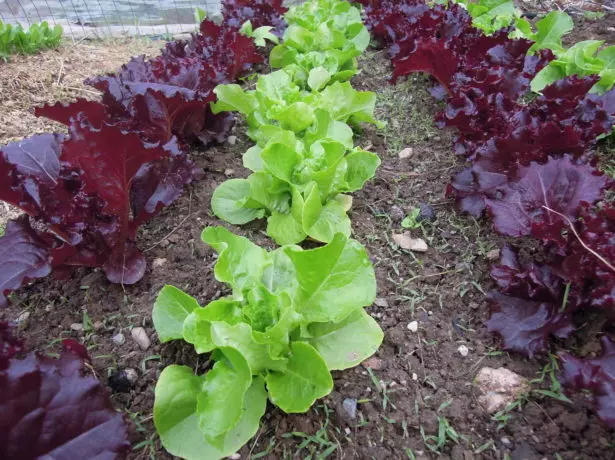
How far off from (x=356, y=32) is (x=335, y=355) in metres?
3.34

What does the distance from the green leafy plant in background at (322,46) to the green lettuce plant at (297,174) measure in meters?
0.53

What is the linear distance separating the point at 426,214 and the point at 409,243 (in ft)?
0.70

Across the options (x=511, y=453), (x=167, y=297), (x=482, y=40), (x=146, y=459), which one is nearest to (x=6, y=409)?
(x=146, y=459)

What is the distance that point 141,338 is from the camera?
1764mm

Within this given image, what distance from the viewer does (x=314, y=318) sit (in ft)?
5.06

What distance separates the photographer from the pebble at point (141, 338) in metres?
1.75

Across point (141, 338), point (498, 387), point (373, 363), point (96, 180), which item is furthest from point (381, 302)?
point (96, 180)

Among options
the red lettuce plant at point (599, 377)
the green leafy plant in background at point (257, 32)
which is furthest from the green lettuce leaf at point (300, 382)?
the green leafy plant in background at point (257, 32)

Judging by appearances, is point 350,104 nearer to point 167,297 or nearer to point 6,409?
point 167,297

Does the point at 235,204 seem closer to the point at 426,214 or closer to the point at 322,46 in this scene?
the point at 426,214

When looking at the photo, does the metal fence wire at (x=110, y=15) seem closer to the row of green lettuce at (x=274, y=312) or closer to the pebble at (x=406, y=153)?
the pebble at (x=406, y=153)

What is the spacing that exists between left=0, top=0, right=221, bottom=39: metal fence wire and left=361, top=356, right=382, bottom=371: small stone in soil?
4696mm

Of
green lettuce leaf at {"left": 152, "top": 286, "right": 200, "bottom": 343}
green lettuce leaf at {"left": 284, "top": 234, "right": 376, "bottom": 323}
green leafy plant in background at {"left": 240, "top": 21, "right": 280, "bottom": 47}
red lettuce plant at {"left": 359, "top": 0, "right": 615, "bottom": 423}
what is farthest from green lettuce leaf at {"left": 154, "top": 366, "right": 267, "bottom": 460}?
green leafy plant in background at {"left": 240, "top": 21, "right": 280, "bottom": 47}

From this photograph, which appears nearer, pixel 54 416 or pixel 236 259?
pixel 54 416
